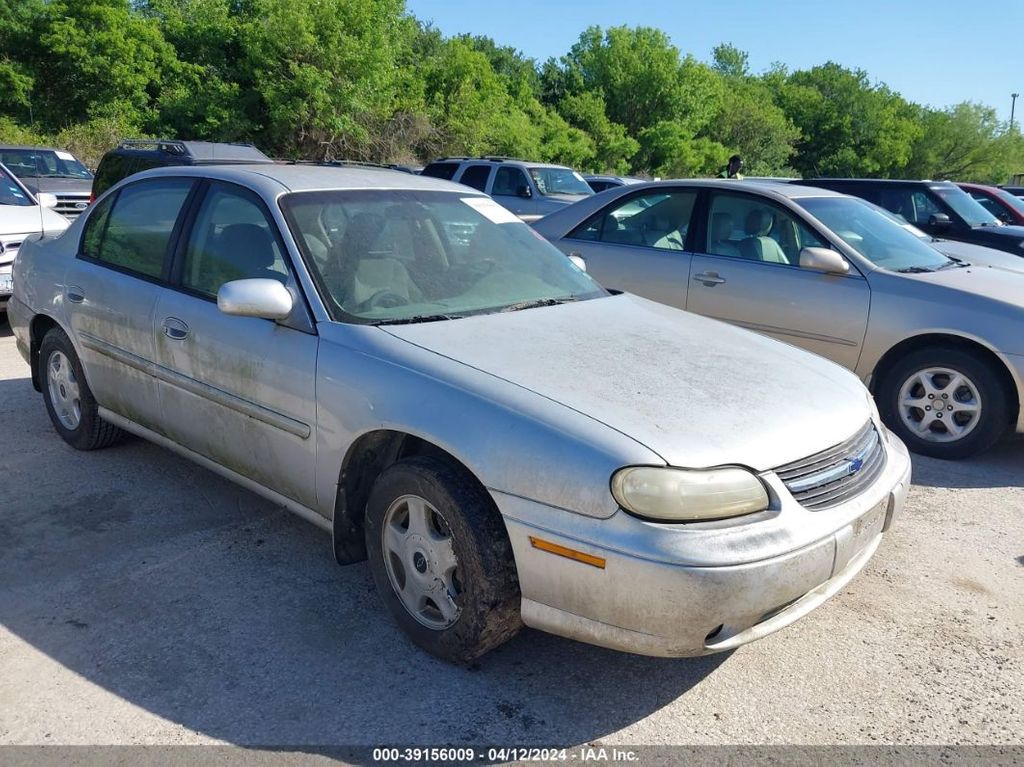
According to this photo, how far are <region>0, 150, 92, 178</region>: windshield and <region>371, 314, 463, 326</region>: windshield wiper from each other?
1320cm

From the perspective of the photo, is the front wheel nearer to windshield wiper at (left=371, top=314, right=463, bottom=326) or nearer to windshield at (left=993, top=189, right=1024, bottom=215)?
windshield wiper at (left=371, top=314, right=463, bottom=326)

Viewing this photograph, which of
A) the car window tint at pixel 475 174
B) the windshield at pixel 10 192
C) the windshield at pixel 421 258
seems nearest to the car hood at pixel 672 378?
the windshield at pixel 421 258

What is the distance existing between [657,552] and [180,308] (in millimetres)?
2526

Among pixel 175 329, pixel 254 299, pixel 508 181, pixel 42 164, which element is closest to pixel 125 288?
pixel 175 329

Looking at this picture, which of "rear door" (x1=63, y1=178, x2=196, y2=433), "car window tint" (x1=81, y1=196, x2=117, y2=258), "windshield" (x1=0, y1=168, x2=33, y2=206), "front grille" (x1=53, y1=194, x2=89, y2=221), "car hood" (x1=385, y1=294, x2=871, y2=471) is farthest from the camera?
"front grille" (x1=53, y1=194, x2=89, y2=221)

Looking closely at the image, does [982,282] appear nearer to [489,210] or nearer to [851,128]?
[489,210]

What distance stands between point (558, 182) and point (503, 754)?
14771 millimetres

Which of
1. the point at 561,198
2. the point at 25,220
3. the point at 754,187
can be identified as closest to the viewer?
the point at 754,187

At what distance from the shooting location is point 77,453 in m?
5.03

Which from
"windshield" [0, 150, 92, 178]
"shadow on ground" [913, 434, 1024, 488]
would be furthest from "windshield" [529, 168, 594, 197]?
"shadow on ground" [913, 434, 1024, 488]

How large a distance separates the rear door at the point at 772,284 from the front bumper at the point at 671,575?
3.20m

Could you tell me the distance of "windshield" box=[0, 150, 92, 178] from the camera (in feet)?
47.0

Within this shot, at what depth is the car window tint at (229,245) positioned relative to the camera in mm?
3732

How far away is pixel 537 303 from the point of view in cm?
383
